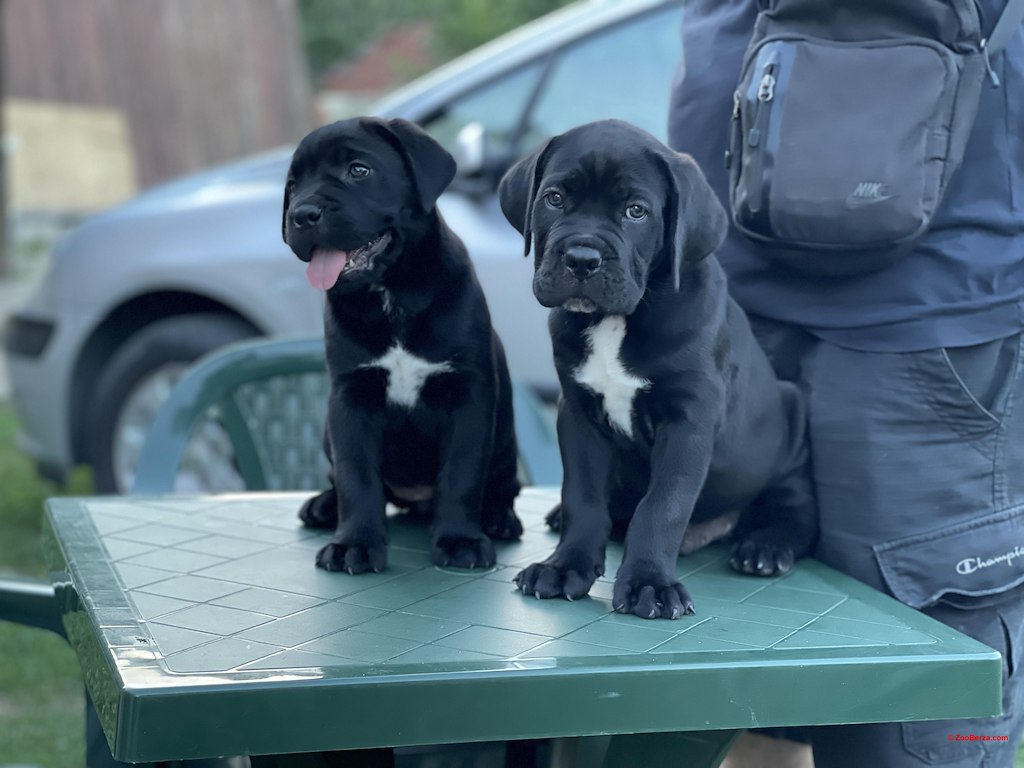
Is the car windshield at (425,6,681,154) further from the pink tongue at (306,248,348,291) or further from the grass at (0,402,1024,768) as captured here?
the pink tongue at (306,248,348,291)

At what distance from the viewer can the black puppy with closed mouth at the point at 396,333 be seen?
2422 mm

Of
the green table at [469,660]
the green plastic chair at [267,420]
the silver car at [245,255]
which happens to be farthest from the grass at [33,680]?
the green table at [469,660]

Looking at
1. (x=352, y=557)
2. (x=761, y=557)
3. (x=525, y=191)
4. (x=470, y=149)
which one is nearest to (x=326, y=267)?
(x=525, y=191)

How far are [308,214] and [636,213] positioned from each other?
0.58 meters

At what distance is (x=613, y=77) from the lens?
202 inches

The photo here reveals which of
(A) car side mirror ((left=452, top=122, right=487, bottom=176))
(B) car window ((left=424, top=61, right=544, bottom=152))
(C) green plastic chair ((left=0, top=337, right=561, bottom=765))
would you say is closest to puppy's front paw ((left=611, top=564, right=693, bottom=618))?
(C) green plastic chair ((left=0, top=337, right=561, bottom=765))

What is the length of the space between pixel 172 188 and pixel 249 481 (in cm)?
246

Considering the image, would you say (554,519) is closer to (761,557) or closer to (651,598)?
(761,557)

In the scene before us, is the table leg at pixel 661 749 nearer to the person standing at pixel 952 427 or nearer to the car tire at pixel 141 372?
the person standing at pixel 952 427

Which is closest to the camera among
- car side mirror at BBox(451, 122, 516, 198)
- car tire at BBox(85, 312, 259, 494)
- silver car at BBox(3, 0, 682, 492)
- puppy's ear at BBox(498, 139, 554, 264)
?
puppy's ear at BBox(498, 139, 554, 264)

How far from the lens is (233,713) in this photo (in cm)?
168

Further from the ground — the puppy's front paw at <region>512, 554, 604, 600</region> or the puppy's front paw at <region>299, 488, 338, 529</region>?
the puppy's front paw at <region>512, 554, 604, 600</region>

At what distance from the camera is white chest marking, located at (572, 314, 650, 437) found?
2.32m

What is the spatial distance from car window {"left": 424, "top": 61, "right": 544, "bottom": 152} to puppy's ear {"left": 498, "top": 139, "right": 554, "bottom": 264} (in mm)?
2838
